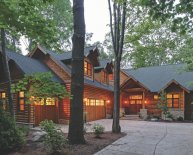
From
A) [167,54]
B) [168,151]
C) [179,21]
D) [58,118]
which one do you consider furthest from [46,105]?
[167,54]

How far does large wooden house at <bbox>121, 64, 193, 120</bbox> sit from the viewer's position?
1109 inches

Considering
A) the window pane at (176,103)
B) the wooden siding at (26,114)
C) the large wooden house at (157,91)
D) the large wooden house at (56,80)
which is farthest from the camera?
the window pane at (176,103)

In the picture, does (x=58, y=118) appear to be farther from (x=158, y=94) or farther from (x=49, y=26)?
(x=49, y=26)

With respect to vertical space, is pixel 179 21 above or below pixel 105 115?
above

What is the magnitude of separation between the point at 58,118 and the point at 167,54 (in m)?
33.6

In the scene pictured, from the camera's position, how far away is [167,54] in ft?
167

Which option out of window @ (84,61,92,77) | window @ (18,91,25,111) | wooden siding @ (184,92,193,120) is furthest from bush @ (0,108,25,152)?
wooden siding @ (184,92,193,120)

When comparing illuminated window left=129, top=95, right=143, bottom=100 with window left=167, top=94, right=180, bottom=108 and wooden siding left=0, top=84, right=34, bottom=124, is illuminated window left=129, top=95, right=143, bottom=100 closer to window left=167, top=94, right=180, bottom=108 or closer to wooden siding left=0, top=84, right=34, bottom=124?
window left=167, top=94, right=180, bottom=108

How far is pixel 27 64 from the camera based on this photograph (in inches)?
854

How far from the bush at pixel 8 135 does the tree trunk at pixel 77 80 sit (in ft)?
6.23

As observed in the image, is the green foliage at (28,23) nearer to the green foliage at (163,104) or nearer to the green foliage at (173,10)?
the green foliage at (173,10)

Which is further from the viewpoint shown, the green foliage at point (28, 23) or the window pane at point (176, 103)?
the window pane at point (176, 103)

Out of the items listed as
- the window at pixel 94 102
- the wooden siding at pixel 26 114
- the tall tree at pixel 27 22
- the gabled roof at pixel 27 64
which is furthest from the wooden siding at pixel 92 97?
the tall tree at pixel 27 22

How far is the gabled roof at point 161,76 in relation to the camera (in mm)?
29500
